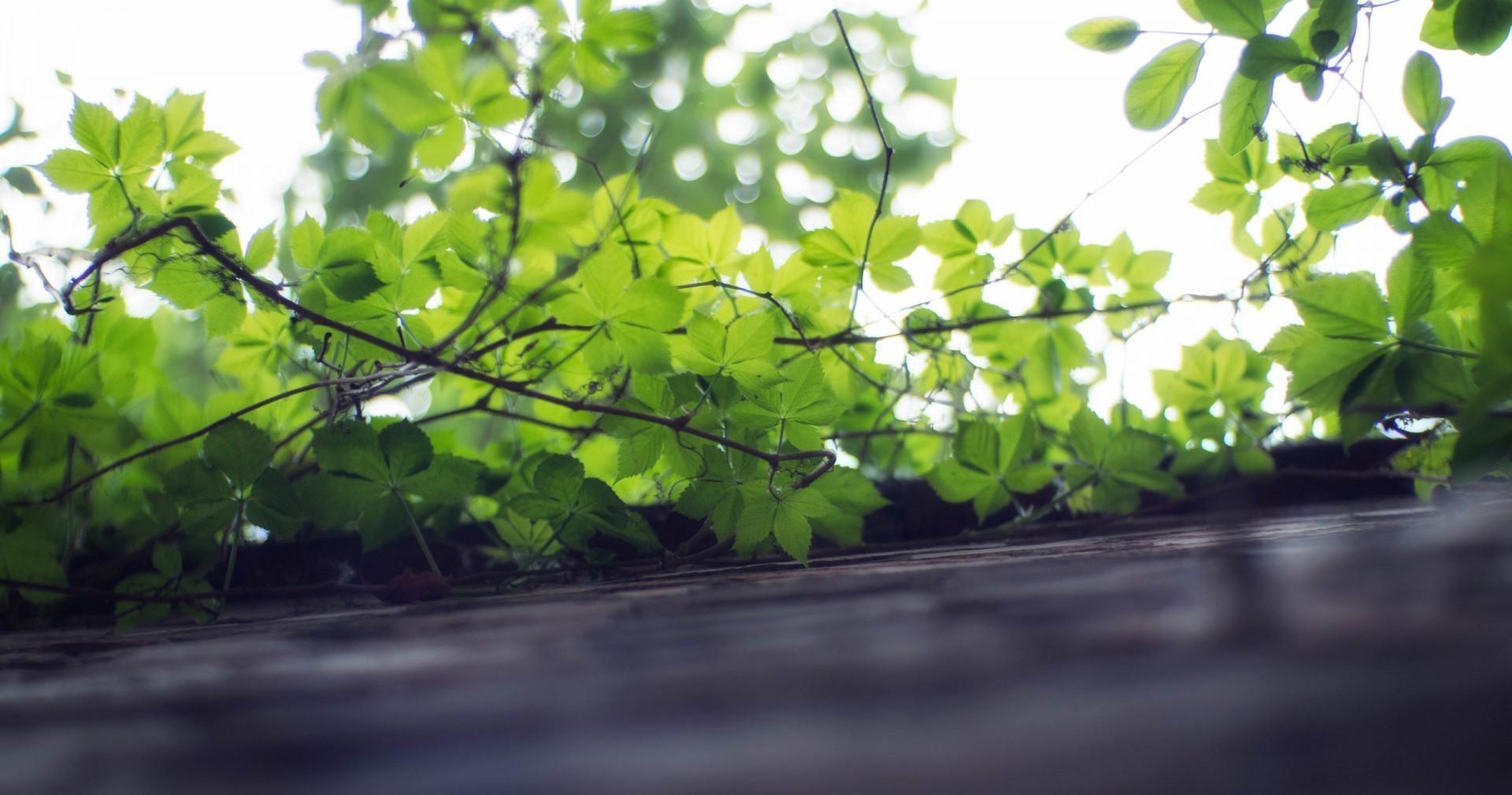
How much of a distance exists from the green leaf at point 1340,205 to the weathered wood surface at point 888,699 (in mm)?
642

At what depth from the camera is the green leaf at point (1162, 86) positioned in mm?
1066

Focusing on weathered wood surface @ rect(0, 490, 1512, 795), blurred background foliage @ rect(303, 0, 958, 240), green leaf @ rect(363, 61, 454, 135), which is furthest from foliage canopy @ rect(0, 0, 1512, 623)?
blurred background foliage @ rect(303, 0, 958, 240)

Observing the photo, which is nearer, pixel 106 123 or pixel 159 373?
pixel 106 123

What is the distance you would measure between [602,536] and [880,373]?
0.66m

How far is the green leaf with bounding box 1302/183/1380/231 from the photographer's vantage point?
1.08 m

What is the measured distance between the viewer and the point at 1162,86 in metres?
1.09

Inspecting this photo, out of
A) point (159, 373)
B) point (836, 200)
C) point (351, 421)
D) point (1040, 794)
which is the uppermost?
point (836, 200)

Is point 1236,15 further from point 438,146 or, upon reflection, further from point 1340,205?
point 438,146

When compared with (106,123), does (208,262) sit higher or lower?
lower

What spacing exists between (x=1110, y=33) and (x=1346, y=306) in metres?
0.47

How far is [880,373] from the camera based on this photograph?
1.61 metres

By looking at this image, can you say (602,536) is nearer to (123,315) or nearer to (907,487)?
(907,487)

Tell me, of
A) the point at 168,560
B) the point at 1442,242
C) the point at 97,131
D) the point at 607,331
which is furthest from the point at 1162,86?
the point at 168,560

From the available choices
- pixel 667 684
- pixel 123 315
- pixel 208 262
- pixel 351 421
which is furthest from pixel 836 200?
pixel 123 315
